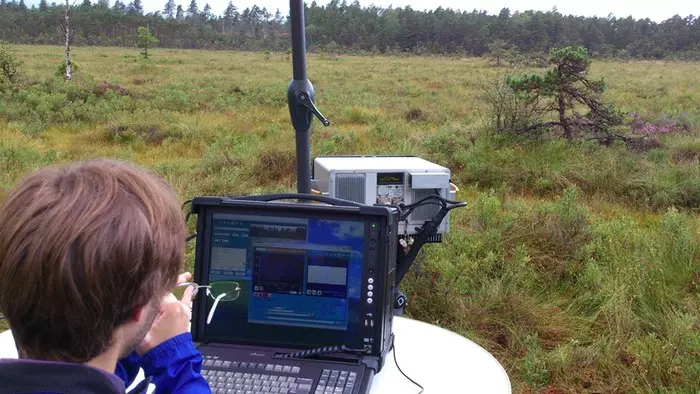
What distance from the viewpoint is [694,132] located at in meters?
10.3

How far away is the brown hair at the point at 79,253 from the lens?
0.98 m

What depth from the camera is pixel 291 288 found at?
1816mm

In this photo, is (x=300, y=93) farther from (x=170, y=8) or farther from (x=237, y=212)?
(x=170, y=8)

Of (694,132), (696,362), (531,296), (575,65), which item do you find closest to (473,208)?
(531,296)

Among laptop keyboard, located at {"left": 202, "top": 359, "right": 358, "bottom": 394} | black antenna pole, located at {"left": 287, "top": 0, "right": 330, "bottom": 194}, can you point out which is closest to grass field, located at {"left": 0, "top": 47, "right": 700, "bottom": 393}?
black antenna pole, located at {"left": 287, "top": 0, "right": 330, "bottom": 194}

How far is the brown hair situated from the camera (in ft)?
3.22

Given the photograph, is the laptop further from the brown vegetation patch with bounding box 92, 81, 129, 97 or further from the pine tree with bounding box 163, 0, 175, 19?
the pine tree with bounding box 163, 0, 175, 19

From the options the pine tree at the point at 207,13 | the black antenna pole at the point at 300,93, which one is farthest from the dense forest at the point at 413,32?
the black antenna pole at the point at 300,93

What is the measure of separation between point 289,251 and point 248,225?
0.13 m

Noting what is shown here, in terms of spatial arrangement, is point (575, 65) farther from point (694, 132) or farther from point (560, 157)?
point (694, 132)

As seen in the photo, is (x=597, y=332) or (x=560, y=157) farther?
(x=560, y=157)

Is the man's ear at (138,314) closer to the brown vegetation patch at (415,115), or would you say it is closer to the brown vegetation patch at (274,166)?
the brown vegetation patch at (274,166)

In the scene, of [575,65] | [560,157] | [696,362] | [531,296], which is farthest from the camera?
[575,65]

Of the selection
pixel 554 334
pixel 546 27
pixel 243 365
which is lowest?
pixel 554 334
